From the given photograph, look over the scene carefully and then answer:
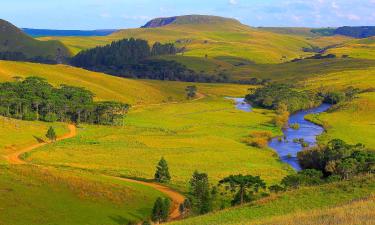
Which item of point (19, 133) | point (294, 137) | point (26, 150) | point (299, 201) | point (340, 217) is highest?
point (340, 217)

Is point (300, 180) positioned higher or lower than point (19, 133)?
higher

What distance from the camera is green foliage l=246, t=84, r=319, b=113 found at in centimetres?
16638

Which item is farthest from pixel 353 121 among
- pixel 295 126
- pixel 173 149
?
pixel 173 149

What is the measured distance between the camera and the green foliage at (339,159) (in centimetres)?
6869

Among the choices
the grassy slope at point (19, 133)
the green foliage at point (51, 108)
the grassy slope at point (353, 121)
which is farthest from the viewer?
the green foliage at point (51, 108)

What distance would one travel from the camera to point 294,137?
116m

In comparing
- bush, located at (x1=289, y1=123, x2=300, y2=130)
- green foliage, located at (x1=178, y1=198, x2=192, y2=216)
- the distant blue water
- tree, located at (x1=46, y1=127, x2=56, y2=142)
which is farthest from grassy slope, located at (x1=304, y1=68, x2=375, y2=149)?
tree, located at (x1=46, y1=127, x2=56, y2=142)

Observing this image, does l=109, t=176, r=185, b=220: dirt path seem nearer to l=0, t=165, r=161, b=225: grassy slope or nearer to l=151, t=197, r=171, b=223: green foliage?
l=151, t=197, r=171, b=223: green foliage

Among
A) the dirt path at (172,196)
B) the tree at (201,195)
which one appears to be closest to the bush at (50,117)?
the dirt path at (172,196)

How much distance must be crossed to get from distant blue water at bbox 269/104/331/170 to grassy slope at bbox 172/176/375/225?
1950 inches

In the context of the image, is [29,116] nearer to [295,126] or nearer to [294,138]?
[294,138]

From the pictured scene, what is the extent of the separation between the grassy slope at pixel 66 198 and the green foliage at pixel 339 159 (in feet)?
87.2

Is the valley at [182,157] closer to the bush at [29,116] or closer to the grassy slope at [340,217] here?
the grassy slope at [340,217]

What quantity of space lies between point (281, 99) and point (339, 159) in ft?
304
